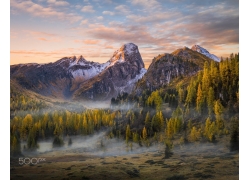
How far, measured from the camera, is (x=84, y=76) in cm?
1091

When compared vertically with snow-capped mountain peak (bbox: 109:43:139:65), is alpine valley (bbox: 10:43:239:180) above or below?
below

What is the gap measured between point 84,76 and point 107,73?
3.10 feet

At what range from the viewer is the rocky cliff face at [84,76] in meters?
10.4

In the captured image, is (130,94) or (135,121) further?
(130,94)

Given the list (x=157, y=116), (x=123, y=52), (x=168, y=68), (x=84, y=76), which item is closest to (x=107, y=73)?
(x=84, y=76)

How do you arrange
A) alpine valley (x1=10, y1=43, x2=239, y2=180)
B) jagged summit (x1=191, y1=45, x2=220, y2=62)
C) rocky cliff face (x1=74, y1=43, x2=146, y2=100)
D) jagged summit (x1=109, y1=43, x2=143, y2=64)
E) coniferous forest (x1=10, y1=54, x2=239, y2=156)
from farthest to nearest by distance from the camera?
rocky cliff face (x1=74, y1=43, x2=146, y2=100), jagged summit (x1=109, y1=43, x2=143, y2=64), jagged summit (x1=191, y1=45, x2=220, y2=62), coniferous forest (x1=10, y1=54, x2=239, y2=156), alpine valley (x1=10, y1=43, x2=239, y2=180)

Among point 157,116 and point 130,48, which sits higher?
point 130,48

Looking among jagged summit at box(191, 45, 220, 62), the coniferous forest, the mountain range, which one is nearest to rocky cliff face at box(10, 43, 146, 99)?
the mountain range

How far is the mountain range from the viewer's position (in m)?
10.3

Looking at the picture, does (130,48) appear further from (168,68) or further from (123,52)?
(168,68)

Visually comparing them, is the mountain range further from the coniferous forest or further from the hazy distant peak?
the coniferous forest

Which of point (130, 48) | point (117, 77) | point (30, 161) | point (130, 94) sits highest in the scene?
point (130, 48)

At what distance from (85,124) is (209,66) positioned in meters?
5.27

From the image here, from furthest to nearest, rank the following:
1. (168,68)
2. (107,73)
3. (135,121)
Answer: (107,73) → (168,68) → (135,121)
